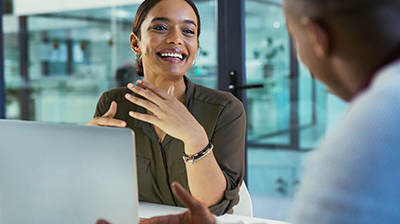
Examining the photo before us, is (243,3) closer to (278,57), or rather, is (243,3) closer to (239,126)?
(278,57)

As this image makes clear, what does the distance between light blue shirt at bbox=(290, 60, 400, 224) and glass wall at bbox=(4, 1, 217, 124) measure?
2865 millimetres

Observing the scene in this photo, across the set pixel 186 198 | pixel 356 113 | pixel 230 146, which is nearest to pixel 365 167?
pixel 356 113

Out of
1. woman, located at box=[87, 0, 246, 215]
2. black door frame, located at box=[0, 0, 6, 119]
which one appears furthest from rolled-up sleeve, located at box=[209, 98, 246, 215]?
black door frame, located at box=[0, 0, 6, 119]

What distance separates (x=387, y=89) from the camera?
0.52 meters

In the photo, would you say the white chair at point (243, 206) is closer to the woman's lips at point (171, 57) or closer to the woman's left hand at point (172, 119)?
the woman's left hand at point (172, 119)

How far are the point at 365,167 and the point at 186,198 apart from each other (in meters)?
0.34

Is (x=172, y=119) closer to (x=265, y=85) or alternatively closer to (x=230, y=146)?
(x=230, y=146)

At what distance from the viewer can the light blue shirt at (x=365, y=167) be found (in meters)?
0.51

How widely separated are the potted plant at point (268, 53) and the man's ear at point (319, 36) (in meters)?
2.21

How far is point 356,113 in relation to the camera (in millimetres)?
533

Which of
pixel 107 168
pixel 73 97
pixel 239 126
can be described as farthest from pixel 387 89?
pixel 73 97

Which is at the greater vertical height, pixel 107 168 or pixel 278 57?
pixel 278 57

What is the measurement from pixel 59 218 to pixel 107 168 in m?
0.17

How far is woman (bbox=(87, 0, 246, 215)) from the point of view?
1.37 metres
